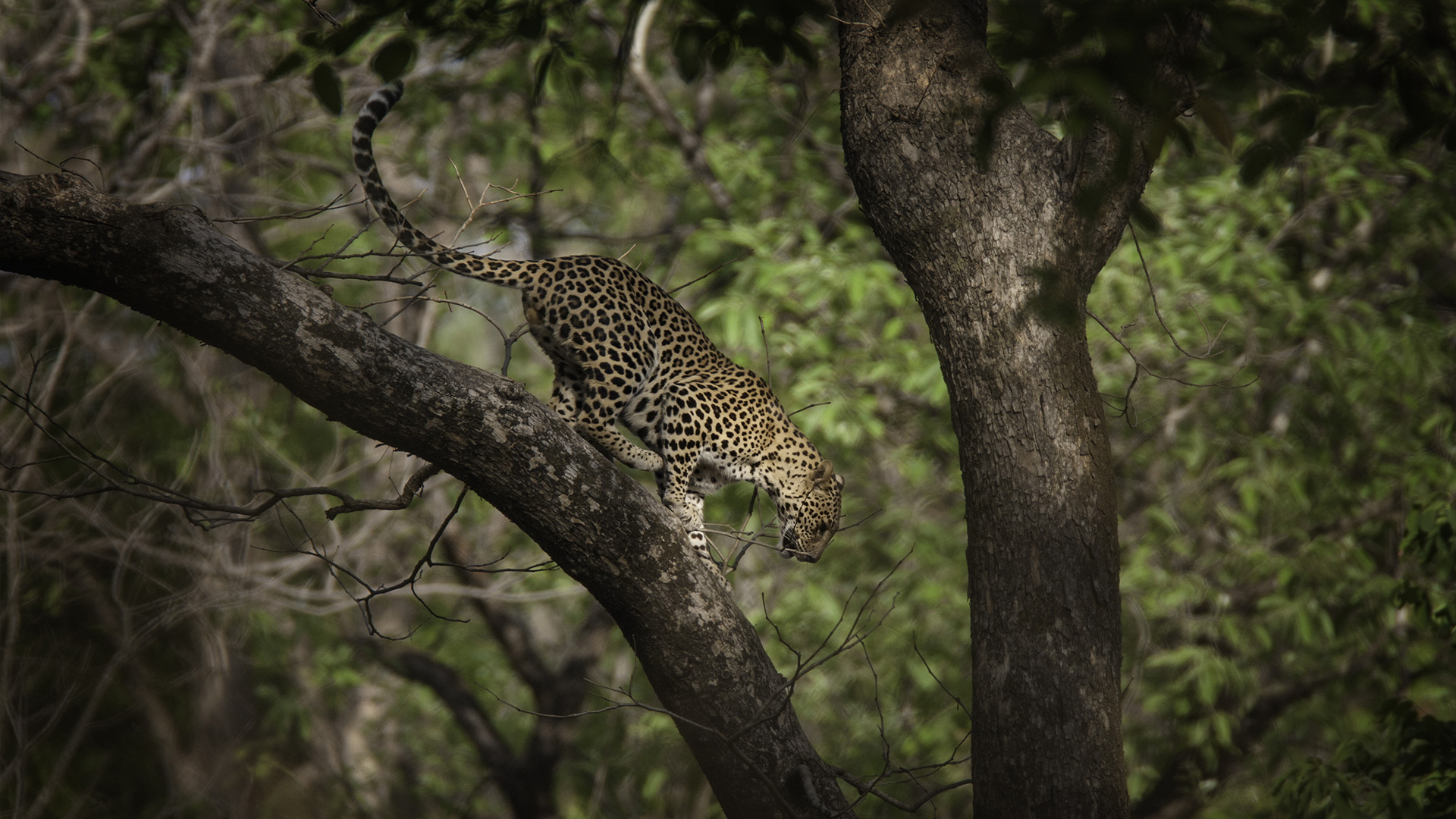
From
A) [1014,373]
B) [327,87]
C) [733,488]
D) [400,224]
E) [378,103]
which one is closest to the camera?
[327,87]

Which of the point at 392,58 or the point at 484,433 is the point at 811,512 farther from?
the point at 392,58

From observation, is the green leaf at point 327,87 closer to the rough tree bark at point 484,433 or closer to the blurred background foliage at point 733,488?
the rough tree bark at point 484,433

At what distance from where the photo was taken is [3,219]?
282 centimetres

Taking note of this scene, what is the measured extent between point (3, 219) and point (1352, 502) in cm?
949

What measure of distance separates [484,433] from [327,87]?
3.79 feet

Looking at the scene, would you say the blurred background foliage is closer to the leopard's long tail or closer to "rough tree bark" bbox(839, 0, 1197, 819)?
the leopard's long tail

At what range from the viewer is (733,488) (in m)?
9.11

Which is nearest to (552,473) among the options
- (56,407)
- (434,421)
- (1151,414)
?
(434,421)

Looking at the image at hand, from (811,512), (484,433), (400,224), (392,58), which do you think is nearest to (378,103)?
A: (400,224)

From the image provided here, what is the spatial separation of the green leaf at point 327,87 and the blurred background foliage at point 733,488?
3280 mm

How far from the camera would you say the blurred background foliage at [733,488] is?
7980 millimetres

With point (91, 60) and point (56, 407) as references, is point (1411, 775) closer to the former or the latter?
point (56, 407)

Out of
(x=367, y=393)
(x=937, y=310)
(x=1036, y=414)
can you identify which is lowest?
(x=367, y=393)

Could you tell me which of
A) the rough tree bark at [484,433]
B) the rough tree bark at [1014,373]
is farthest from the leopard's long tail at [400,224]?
the rough tree bark at [1014,373]
